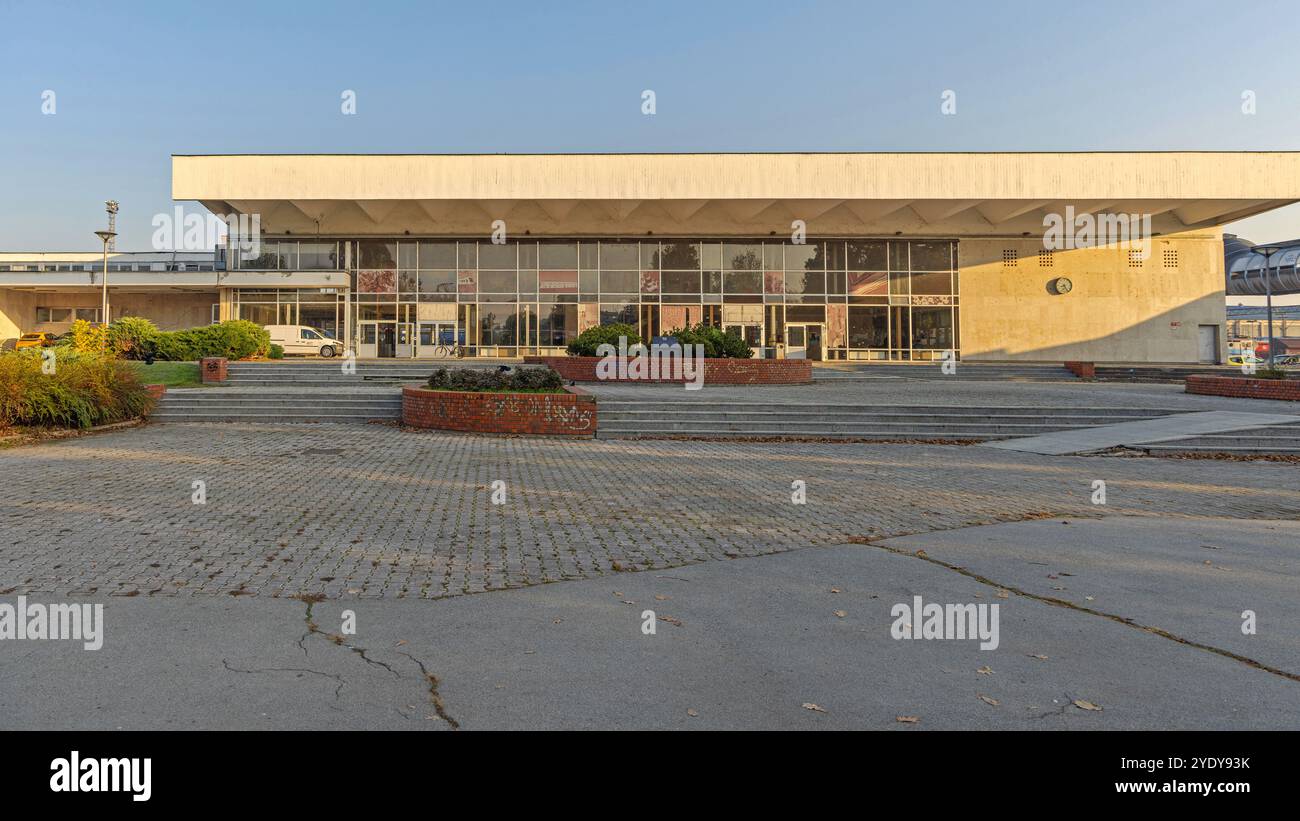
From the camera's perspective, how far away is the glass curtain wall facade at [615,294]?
38.7 m

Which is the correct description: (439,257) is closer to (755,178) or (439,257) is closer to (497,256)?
(497,256)

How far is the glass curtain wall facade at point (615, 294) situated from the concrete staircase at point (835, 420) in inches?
870

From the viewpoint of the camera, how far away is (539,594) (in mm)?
5148

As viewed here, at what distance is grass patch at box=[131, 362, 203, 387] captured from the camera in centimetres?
2091

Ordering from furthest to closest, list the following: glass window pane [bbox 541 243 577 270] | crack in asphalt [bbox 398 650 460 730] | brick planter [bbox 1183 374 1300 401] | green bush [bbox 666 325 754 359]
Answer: glass window pane [bbox 541 243 577 270] → green bush [bbox 666 325 754 359] → brick planter [bbox 1183 374 1300 401] → crack in asphalt [bbox 398 650 460 730]

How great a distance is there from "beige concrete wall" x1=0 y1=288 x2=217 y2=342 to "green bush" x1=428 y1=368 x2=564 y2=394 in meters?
31.5

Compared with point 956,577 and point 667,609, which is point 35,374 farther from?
point 956,577

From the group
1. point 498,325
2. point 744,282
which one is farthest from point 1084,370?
point 498,325

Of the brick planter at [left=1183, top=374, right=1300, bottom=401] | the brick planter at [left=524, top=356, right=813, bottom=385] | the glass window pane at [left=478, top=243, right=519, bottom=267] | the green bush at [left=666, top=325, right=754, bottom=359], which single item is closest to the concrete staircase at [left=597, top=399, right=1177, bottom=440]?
the brick planter at [left=1183, top=374, right=1300, bottom=401]

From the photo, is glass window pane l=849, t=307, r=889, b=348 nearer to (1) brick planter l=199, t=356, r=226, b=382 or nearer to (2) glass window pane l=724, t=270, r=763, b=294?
(2) glass window pane l=724, t=270, r=763, b=294

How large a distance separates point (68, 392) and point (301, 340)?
23265 millimetres

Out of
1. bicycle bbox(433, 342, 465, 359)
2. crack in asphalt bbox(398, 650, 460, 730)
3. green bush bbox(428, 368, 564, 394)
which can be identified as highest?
bicycle bbox(433, 342, 465, 359)

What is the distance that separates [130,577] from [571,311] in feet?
112

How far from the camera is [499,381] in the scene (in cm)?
1614
